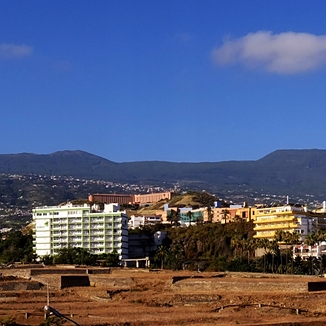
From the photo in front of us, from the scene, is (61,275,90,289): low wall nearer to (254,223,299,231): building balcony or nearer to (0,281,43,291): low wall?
(0,281,43,291): low wall

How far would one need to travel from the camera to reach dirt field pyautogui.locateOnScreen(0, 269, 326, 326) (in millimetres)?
41344

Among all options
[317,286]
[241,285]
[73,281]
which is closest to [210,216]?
[73,281]

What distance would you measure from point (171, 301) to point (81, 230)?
210ft

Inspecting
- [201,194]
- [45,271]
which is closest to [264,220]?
[45,271]

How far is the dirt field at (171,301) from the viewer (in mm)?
41344

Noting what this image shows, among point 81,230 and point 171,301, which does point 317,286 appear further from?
point 81,230

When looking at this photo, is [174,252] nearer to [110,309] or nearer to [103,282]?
[103,282]

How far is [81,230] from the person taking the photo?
364ft

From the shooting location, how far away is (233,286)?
5116 cm

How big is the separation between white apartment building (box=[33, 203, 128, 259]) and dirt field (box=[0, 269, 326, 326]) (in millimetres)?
50659

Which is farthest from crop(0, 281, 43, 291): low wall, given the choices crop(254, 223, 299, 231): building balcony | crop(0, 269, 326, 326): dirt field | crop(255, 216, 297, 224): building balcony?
crop(255, 216, 297, 224): building balcony

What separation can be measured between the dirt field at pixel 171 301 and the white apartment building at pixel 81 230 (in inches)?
1994

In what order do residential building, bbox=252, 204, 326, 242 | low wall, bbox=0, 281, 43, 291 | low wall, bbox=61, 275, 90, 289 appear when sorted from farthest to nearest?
residential building, bbox=252, 204, 326, 242
low wall, bbox=0, 281, 43, 291
low wall, bbox=61, 275, 90, 289

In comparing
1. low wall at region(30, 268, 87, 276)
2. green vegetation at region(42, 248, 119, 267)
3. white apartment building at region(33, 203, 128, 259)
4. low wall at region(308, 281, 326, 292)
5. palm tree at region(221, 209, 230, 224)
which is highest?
palm tree at region(221, 209, 230, 224)
